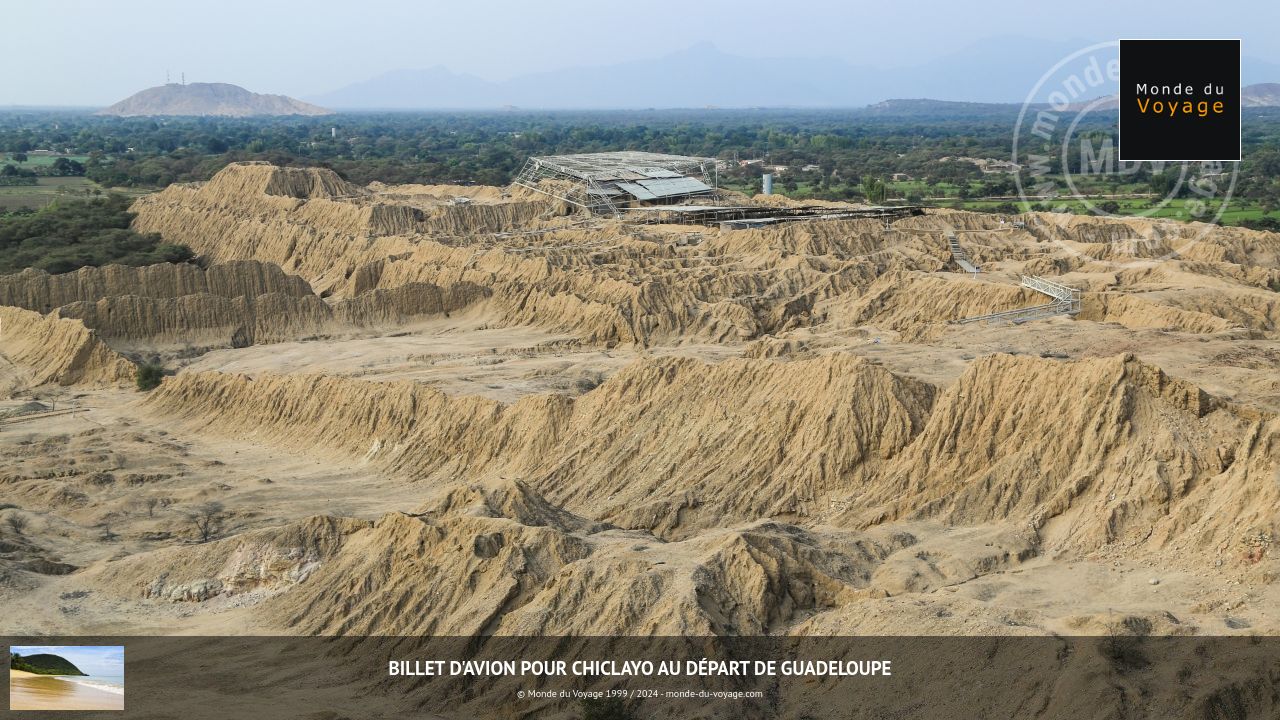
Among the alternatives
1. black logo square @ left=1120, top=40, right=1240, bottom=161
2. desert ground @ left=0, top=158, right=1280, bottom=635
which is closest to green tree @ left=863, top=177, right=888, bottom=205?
desert ground @ left=0, top=158, right=1280, bottom=635

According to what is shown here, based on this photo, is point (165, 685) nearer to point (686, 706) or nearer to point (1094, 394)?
point (686, 706)

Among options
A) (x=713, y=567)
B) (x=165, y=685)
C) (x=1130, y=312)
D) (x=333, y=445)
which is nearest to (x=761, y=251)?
(x=1130, y=312)

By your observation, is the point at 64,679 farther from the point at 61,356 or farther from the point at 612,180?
the point at 612,180

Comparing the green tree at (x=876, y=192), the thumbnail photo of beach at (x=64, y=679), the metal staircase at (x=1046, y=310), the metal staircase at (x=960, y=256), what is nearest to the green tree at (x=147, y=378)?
the thumbnail photo of beach at (x=64, y=679)

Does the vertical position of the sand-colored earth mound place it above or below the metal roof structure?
below

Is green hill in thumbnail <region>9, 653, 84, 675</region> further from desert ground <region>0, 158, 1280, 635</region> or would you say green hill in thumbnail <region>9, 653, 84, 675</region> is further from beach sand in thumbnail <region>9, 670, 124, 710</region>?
desert ground <region>0, 158, 1280, 635</region>

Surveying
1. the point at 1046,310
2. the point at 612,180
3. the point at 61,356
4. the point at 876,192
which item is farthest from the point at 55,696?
the point at 876,192
